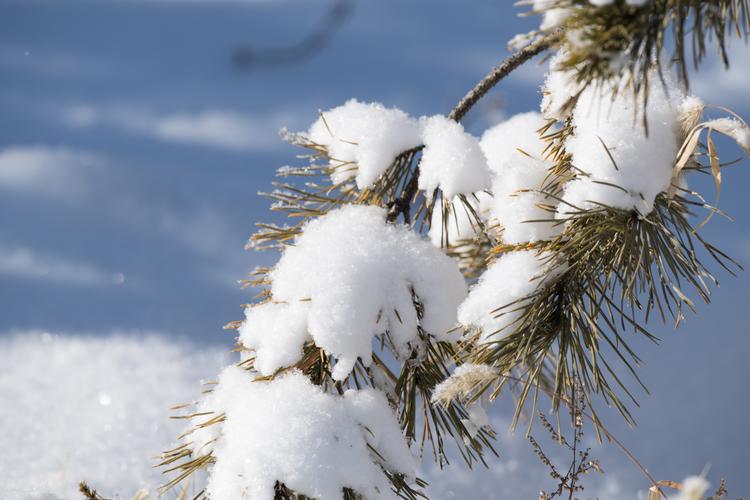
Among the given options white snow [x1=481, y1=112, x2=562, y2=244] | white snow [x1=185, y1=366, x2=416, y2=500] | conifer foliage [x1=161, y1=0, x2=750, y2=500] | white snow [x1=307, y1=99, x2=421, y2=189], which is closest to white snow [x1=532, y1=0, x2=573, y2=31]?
conifer foliage [x1=161, y1=0, x2=750, y2=500]

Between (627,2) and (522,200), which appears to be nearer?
(627,2)

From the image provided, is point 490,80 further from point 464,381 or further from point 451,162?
point 464,381

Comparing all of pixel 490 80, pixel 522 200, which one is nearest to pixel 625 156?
pixel 522 200

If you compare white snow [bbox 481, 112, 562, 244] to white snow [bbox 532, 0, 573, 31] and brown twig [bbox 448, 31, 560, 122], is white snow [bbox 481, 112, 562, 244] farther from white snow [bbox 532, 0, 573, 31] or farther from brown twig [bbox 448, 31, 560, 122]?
white snow [bbox 532, 0, 573, 31]

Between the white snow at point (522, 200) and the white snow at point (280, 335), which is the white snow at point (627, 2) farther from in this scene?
the white snow at point (280, 335)

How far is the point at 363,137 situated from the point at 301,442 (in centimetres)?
40

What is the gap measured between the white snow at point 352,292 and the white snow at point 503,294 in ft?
0.16

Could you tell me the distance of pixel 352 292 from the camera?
80cm

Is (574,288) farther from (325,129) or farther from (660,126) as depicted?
(325,129)

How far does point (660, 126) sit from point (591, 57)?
26 cm

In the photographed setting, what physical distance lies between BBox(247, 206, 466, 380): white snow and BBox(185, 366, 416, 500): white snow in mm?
44

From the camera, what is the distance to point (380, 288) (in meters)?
0.82

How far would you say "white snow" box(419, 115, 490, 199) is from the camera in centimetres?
85

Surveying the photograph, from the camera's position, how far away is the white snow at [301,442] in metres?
0.74
